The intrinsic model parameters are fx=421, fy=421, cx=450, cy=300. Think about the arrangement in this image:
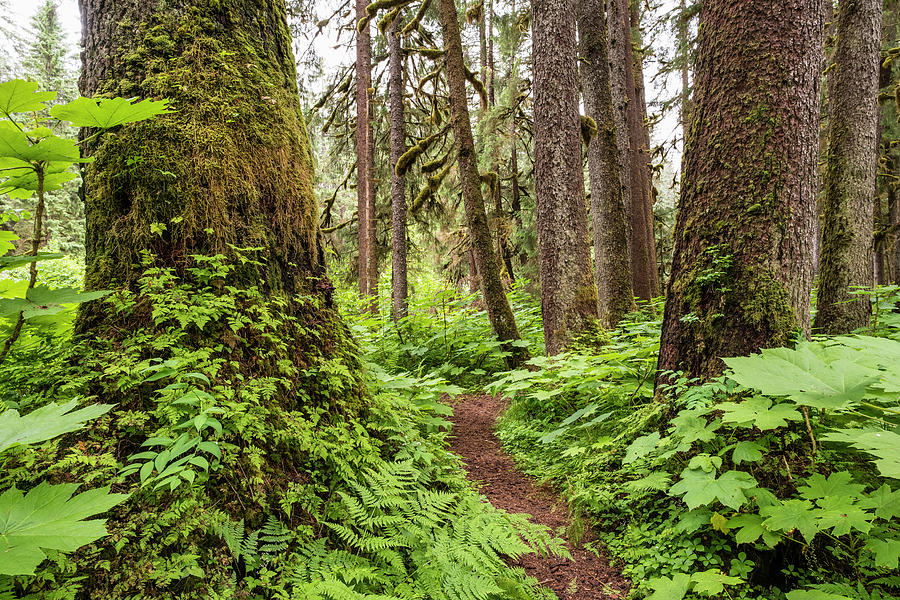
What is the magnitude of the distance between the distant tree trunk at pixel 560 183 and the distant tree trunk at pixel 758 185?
2681 mm

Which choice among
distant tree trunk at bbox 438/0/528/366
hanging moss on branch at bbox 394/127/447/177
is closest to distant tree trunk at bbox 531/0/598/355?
distant tree trunk at bbox 438/0/528/366

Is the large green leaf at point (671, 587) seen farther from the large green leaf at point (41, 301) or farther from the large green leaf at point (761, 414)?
the large green leaf at point (41, 301)

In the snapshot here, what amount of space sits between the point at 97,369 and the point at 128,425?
1.23 ft

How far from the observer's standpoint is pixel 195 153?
2.42m

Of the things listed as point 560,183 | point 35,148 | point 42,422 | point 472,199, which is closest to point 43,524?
point 42,422

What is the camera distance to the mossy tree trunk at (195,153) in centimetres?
230

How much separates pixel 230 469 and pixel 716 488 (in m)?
2.43

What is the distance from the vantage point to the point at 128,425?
1786 millimetres

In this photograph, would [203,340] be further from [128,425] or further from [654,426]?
[654,426]

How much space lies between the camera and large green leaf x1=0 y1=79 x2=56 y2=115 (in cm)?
114

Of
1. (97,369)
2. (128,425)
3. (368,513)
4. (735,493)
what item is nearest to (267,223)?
(97,369)

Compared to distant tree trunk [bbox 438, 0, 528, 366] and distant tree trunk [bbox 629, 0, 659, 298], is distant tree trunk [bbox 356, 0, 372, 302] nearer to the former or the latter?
distant tree trunk [bbox 438, 0, 528, 366]

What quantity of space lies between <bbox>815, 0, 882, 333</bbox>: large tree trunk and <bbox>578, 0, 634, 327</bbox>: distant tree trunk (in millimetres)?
2739

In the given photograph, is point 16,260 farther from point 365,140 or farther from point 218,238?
point 365,140
